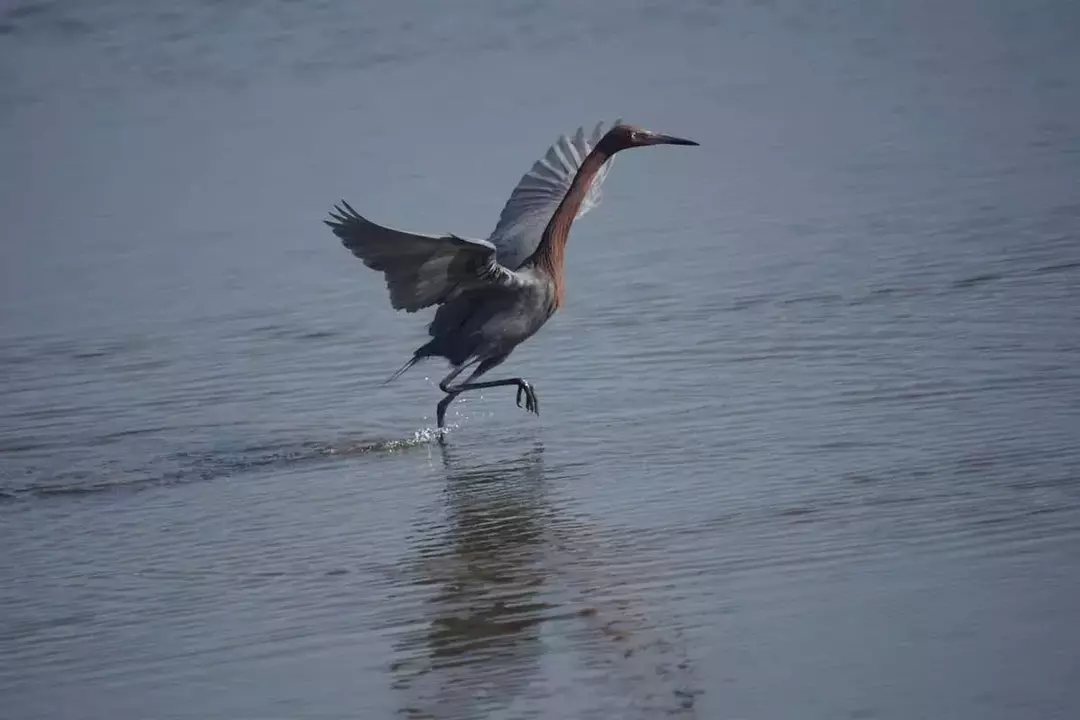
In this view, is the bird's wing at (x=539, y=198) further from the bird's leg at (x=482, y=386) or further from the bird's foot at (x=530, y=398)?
the bird's foot at (x=530, y=398)

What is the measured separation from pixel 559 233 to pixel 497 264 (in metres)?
0.75

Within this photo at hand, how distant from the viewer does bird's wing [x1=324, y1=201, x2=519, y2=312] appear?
7.53m

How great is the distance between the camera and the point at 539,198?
32.1 feet

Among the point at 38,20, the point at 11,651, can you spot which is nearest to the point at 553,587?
the point at 11,651

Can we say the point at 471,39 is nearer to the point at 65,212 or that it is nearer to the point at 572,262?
the point at 65,212

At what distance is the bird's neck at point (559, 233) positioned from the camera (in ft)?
28.8

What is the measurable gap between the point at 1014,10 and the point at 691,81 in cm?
304

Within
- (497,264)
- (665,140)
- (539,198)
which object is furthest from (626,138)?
(497,264)

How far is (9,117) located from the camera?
15039mm

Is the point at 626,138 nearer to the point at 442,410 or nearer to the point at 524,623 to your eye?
the point at 442,410

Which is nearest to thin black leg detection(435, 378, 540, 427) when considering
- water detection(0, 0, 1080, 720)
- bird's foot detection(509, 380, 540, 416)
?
bird's foot detection(509, 380, 540, 416)

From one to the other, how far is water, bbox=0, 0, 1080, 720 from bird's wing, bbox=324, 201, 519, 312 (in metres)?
0.64

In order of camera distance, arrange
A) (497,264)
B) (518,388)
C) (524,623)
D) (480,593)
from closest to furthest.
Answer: (524,623) → (480,593) → (497,264) → (518,388)

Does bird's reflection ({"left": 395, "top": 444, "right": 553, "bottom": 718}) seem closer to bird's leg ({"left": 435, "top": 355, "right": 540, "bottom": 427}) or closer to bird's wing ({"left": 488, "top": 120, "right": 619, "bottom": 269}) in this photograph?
bird's leg ({"left": 435, "top": 355, "right": 540, "bottom": 427})
